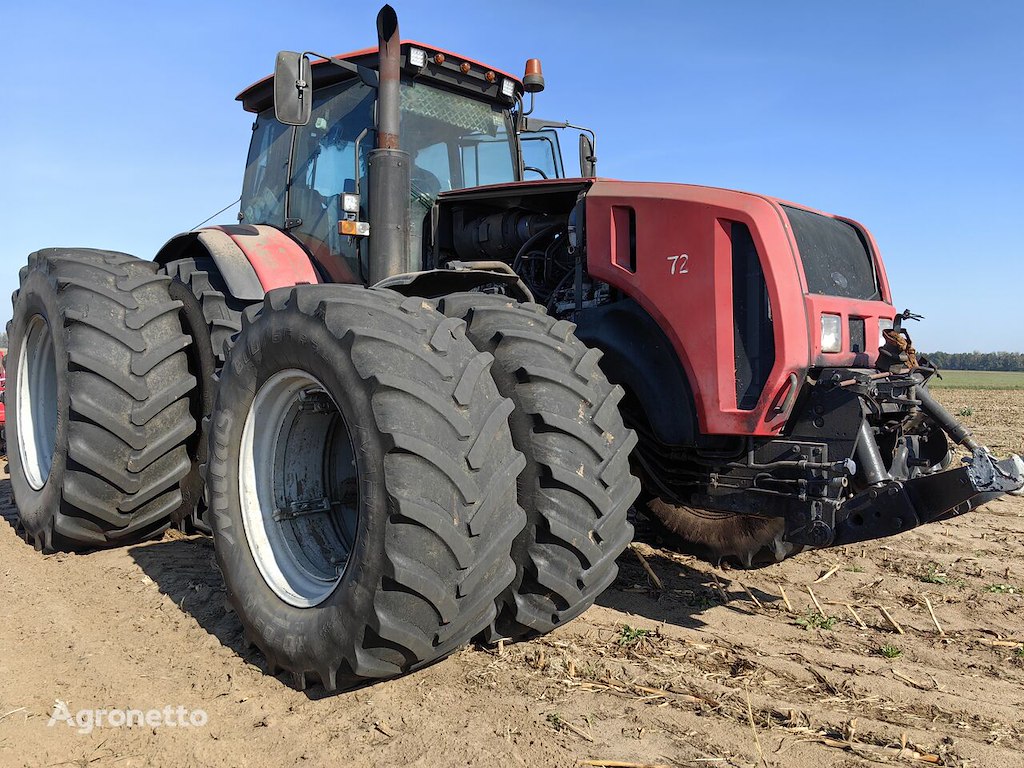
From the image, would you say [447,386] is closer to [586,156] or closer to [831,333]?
[831,333]

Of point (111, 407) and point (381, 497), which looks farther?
point (111, 407)

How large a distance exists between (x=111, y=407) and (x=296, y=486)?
1.30m

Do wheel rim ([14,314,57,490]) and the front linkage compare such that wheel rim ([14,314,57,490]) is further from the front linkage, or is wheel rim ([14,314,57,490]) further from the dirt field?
the front linkage

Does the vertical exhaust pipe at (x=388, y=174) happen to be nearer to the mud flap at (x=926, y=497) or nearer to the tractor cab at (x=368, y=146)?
the tractor cab at (x=368, y=146)

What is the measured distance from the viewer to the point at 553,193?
3982 millimetres

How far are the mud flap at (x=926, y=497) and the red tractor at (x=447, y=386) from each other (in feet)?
0.03

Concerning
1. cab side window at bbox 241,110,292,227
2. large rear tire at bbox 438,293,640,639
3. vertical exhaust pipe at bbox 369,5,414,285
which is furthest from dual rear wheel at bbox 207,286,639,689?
cab side window at bbox 241,110,292,227

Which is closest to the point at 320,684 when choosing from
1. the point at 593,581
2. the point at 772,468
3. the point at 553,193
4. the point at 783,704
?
the point at 593,581

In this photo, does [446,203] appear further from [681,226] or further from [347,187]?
[681,226]

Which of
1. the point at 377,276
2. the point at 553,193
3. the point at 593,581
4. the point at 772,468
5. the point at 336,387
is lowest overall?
the point at 593,581

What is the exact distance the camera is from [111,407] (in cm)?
386

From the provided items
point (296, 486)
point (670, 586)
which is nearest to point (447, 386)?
point (296, 486)

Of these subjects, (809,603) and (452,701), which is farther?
(809,603)

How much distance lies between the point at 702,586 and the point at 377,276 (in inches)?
92.3
